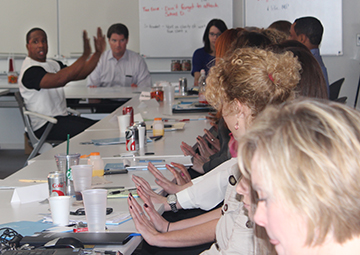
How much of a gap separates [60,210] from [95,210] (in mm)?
120

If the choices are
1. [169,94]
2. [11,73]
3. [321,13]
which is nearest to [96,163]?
[169,94]

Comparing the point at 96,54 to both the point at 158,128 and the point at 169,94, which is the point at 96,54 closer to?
the point at 169,94

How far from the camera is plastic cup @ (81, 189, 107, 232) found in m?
1.25

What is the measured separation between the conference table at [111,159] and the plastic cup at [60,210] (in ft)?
0.32

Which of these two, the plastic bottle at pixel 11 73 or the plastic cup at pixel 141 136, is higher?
the plastic bottle at pixel 11 73

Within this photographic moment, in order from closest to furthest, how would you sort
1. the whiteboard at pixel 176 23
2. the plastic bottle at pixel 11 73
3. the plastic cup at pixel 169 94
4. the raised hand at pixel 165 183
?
1. the raised hand at pixel 165 183
2. the plastic cup at pixel 169 94
3. the plastic bottle at pixel 11 73
4. the whiteboard at pixel 176 23

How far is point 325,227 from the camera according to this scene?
0.61m

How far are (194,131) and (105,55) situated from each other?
321 centimetres

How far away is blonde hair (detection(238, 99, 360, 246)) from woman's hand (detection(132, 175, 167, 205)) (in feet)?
3.27

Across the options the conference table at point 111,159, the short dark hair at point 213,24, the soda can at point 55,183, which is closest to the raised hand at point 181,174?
the conference table at point 111,159

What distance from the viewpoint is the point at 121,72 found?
567 centimetres

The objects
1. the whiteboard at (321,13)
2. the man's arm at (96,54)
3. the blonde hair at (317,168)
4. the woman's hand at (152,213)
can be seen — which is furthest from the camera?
the whiteboard at (321,13)

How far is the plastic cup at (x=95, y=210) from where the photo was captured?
1.25 m

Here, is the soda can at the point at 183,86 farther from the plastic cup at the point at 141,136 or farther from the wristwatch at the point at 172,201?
the wristwatch at the point at 172,201
